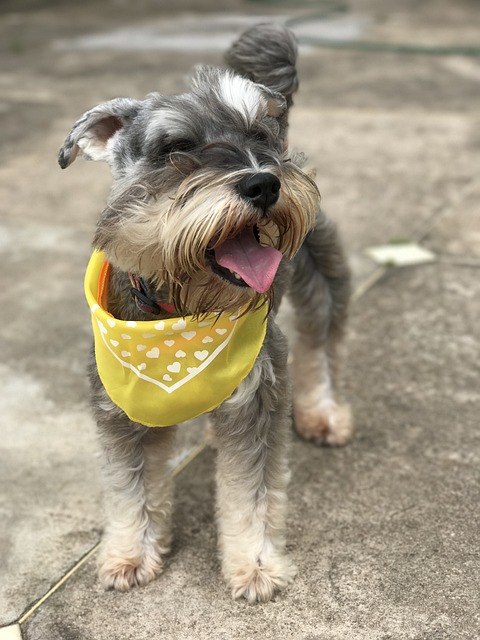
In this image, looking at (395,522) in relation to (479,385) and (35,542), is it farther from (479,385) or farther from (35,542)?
(35,542)

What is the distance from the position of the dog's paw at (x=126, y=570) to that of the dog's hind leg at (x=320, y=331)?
1163mm

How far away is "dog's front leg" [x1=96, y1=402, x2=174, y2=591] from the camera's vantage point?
3.15m

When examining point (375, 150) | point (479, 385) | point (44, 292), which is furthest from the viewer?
point (375, 150)

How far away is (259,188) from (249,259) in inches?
10.0

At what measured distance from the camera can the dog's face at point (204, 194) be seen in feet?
8.34

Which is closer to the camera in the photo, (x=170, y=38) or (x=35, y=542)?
(x=35, y=542)

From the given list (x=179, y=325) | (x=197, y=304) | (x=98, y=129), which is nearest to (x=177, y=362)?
(x=179, y=325)

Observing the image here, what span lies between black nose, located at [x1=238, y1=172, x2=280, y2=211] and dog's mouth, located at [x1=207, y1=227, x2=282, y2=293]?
0.14 meters

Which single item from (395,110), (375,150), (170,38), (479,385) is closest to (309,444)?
(479,385)

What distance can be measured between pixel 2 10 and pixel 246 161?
47.4 feet

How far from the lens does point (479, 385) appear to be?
171 inches

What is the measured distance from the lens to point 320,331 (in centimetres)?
404

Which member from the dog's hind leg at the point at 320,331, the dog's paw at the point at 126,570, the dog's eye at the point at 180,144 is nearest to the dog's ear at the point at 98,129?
the dog's eye at the point at 180,144

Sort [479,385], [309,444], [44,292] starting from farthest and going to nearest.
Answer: [44,292]
[479,385]
[309,444]
